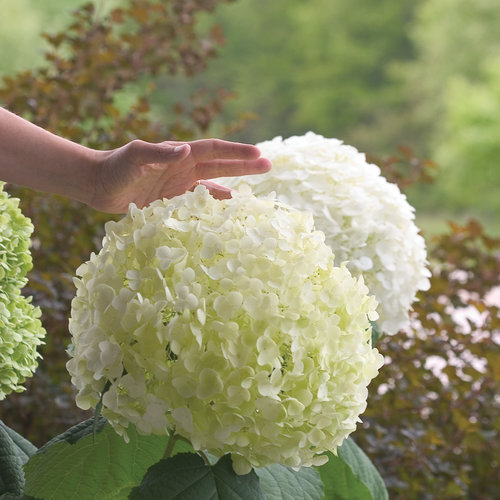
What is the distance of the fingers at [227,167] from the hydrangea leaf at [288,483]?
374 millimetres

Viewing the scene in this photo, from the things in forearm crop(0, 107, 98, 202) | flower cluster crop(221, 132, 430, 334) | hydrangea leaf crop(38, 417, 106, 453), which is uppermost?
flower cluster crop(221, 132, 430, 334)

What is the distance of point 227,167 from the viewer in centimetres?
105

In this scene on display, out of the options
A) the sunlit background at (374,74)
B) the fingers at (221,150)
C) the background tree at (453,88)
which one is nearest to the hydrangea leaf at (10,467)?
the fingers at (221,150)

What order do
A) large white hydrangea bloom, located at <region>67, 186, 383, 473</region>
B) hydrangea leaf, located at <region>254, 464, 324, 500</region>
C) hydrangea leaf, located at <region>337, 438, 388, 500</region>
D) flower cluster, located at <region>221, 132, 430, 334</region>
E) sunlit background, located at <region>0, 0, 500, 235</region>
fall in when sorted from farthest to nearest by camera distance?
sunlit background, located at <region>0, 0, 500, 235</region>
flower cluster, located at <region>221, 132, 430, 334</region>
hydrangea leaf, located at <region>337, 438, 388, 500</region>
hydrangea leaf, located at <region>254, 464, 324, 500</region>
large white hydrangea bloom, located at <region>67, 186, 383, 473</region>

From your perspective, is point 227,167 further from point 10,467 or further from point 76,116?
point 76,116

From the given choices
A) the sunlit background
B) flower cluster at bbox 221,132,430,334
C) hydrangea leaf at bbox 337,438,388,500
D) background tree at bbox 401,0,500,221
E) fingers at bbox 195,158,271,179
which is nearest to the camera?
fingers at bbox 195,158,271,179

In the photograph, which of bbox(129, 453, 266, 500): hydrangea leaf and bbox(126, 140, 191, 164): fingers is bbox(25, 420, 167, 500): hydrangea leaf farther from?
bbox(126, 140, 191, 164): fingers

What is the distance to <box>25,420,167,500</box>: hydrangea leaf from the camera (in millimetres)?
975

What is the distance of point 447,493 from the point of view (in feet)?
6.45

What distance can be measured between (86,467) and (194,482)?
0.64 ft

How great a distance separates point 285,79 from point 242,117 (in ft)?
59.1

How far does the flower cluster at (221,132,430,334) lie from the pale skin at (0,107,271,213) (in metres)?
0.30

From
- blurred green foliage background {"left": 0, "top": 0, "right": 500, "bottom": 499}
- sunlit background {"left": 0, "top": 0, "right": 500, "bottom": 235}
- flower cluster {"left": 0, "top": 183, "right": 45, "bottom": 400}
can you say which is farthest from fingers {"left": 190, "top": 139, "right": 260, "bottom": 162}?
sunlit background {"left": 0, "top": 0, "right": 500, "bottom": 235}

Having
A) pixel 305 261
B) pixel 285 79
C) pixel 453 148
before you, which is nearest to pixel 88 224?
pixel 305 261
